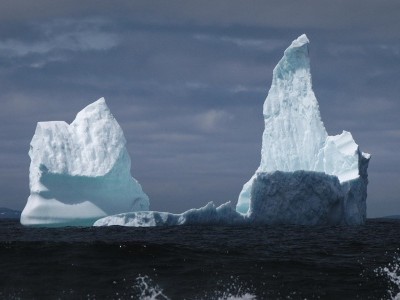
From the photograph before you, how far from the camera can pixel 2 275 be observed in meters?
14.6

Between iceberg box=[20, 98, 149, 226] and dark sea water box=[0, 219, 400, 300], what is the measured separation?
14024 mm

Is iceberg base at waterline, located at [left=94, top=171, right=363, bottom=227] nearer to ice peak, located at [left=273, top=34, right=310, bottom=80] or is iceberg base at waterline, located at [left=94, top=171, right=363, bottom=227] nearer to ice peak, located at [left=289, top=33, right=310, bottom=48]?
ice peak, located at [left=273, top=34, right=310, bottom=80]

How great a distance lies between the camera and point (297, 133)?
1459 inches

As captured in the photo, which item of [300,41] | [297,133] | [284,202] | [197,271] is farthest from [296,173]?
[197,271]

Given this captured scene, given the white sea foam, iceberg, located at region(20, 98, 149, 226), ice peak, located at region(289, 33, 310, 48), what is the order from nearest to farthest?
the white sea foam, iceberg, located at region(20, 98, 149, 226), ice peak, located at region(289, 33, 310, 48)

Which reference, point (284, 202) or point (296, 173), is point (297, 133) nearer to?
point (296, 173)

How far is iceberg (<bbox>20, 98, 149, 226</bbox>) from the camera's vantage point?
→ 108 feet

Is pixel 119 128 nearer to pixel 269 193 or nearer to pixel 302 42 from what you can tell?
pixel 269 193

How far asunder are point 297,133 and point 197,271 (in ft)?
76.1

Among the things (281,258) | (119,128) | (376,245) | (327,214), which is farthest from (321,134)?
(281,258)

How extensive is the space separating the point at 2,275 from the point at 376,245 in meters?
11.7

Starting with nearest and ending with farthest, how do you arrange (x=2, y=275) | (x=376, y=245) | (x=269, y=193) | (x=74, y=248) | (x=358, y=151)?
(x=2, y=275) → (x=74, y=248) → (x=376, y=245) → (x=269, y=193) → (x=358, y=151)

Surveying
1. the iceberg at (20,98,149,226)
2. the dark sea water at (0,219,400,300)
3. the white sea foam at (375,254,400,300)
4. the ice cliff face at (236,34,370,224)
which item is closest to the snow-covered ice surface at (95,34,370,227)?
the ice cliff face at (236,34,370,224)

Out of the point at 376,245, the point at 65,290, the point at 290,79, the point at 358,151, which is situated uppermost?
the point at 290,79
